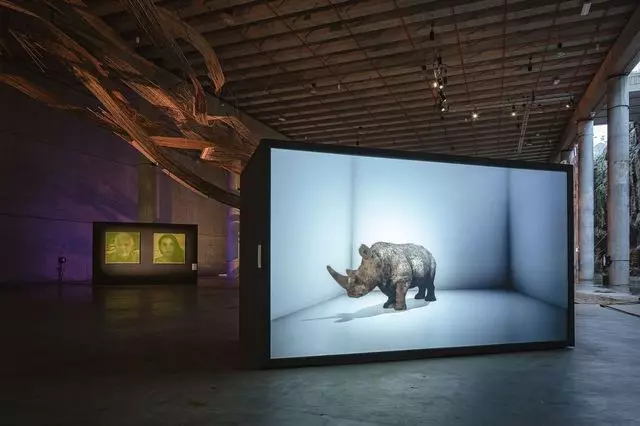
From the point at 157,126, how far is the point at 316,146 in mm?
5460

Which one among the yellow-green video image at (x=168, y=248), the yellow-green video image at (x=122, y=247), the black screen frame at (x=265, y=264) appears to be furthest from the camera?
the yellow-green video image at (x=168, y=248)

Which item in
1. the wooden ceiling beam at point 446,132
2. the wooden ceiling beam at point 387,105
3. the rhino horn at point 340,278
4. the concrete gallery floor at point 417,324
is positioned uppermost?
the wooden ceiling beam at point 387,105

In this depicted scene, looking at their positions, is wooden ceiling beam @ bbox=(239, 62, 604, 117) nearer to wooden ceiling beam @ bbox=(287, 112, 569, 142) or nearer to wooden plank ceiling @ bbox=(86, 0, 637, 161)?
wooden plank ceiling @ bbox=(86, 0, 637, 161)

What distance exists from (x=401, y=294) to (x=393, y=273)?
21 centimetres

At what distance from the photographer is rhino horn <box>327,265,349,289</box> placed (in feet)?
15.3

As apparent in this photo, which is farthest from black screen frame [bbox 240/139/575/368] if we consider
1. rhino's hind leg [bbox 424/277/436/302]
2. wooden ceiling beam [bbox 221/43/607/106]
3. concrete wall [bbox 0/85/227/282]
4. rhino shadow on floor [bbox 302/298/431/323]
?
concrete wall [bbox 0/85/227/282]

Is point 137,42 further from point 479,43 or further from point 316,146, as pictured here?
point 316,146

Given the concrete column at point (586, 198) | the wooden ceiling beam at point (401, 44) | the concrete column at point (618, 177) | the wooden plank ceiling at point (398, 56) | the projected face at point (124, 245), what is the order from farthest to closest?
the concrete column at point (586, 198) < the projected face at point (124, 245) < the concrete column at point (618, 177) < the wooden ceiling beam at point (401, 44) < the wooden plank ceiling at point (398, 56)

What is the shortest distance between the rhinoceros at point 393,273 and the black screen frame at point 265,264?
1.70ft

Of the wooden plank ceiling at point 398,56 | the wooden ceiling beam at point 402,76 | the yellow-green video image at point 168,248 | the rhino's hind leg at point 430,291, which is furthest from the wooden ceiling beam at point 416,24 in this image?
the rhino's hind leg at point 430,291

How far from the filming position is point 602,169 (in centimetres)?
3250

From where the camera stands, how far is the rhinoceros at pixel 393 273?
4.71 meters

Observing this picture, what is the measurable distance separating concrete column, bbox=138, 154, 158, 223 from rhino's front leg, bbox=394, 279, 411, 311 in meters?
15.7

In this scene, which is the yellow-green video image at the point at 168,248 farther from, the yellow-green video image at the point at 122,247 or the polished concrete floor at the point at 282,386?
the polished concrete floor at the point at 282,386
